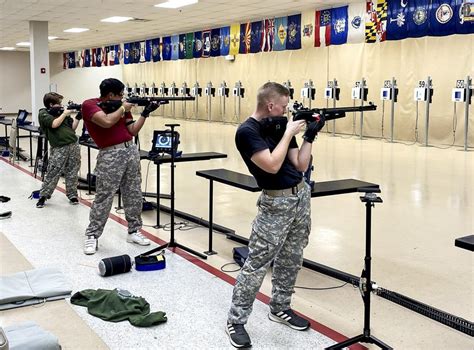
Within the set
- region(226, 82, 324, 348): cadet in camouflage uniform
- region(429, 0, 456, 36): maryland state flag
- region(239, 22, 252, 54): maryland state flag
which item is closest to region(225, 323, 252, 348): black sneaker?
region(226, 82, 324, 348): cadet in camouflage uniform

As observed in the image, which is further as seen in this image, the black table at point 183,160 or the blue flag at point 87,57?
the blue flag at point 87,57

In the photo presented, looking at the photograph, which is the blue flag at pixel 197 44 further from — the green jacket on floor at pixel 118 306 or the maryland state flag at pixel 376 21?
the green jacket on floor at pixel 118 306

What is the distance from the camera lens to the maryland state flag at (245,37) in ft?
54.5

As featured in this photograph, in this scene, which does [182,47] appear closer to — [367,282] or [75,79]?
[75,79]

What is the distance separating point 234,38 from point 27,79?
53.7 feet

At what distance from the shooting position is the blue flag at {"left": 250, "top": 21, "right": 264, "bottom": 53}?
16.1 meters

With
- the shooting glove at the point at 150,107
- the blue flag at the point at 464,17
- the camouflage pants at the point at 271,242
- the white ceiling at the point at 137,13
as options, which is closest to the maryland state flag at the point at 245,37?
the white ceiling at the point at 137,13

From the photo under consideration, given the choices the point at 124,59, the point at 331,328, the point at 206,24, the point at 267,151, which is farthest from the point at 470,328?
the point at 124,59

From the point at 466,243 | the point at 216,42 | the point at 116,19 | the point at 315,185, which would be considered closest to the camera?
the point at 466,243

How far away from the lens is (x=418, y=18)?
11797 mm

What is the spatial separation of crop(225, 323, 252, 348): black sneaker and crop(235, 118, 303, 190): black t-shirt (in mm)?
783

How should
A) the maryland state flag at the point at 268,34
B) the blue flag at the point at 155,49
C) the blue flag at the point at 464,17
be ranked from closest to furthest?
the blue flag at the point at 464,17, the maryland state flag at the point at 268,34, the blue flag at the point at 155,49

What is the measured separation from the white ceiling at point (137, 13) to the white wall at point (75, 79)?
10.6 meters

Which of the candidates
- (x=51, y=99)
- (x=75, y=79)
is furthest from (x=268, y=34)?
(x=75, y=79)
